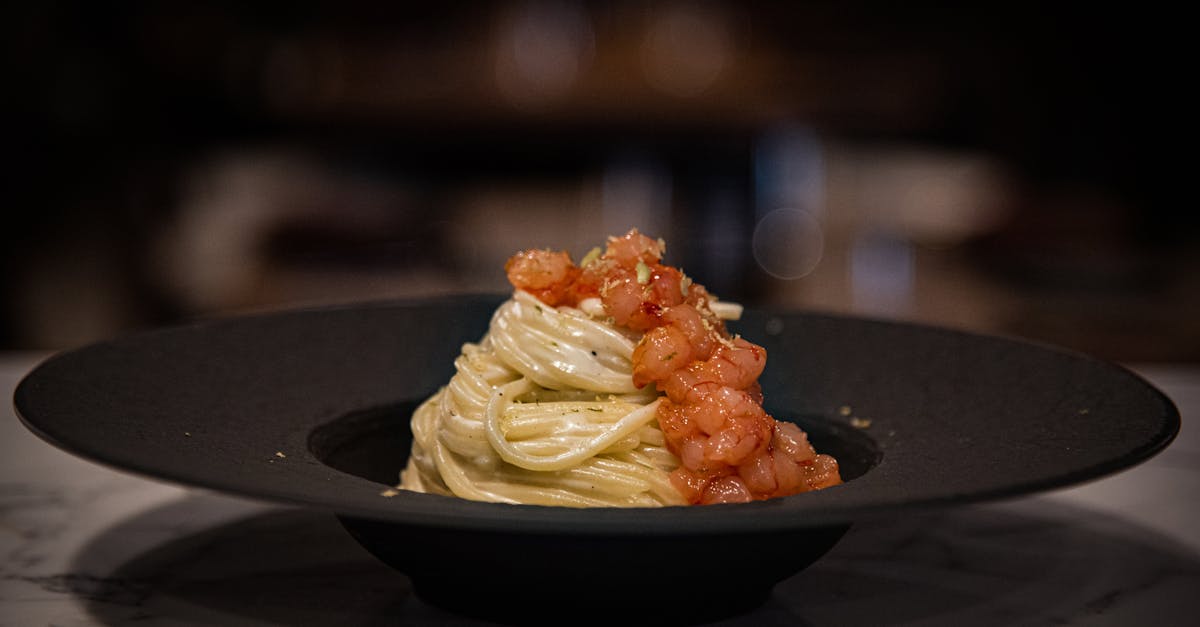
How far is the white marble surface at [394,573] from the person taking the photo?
1524 millimetres

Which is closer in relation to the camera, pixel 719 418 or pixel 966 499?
pixel 966 499

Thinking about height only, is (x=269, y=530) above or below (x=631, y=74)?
below

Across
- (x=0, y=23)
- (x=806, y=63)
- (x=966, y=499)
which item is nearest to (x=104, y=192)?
(x=0, y=23)

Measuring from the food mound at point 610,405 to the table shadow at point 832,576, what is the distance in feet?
0.50

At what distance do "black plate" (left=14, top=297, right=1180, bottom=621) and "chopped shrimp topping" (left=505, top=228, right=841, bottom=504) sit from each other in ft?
0.42

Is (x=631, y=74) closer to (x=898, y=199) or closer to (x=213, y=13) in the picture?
(x=898, y=199)

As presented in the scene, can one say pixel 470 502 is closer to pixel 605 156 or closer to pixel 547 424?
pixel 547 424

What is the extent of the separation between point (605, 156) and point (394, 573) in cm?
502

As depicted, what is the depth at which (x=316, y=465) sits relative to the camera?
1487 millimetres

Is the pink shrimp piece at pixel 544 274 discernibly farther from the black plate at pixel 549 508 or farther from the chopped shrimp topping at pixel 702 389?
the black plate at pixel 549 508

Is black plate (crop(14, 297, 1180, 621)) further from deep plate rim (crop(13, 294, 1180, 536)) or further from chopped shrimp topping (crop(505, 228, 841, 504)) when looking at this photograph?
chopped shrimp topping (crop(505, 228, 841, 504))

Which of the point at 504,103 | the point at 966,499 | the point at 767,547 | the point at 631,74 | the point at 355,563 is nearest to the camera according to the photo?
the point at 966,499

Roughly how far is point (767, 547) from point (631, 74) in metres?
5.40

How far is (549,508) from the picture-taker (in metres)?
1.17
